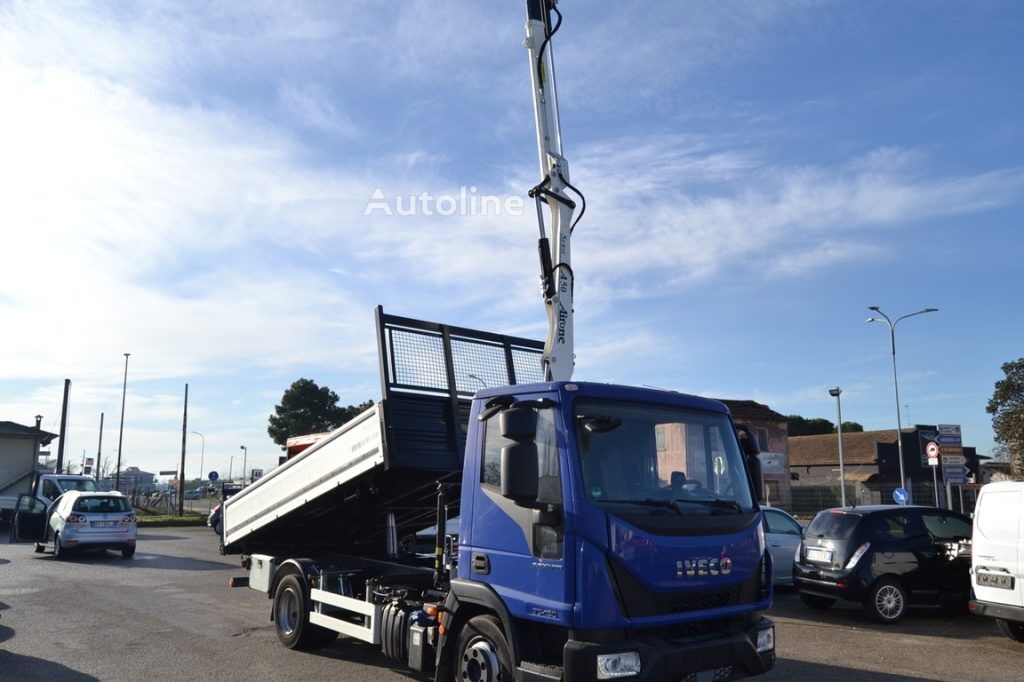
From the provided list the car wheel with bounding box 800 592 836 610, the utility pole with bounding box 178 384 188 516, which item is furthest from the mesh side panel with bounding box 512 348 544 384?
the utility pole with bounding box 178 384 188 516

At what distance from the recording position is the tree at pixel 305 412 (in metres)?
61.2

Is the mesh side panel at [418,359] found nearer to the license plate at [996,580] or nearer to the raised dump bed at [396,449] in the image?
the raised dump bed at [396,449]

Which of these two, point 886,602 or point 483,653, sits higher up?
point 483,653

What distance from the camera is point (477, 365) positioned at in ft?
25.7

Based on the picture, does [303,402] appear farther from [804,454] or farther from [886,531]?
[886,531]

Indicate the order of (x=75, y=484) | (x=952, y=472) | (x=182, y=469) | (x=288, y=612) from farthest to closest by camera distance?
(x=182, y=469), (x=75, y=484), (x=952, y=472), (x=288, y=612)

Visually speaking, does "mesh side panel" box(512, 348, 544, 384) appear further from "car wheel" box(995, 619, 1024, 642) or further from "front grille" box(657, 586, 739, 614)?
"car wheel" box(995, 619, 1024, 642)

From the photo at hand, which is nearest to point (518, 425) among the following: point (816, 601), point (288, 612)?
point (288, 612)

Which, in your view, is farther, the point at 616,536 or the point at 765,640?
the point at 765,640

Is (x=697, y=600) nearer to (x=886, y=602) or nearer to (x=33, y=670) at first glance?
(x=33, y=670)

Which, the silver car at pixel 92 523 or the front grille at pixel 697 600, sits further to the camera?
the silver car at pixel 92 523

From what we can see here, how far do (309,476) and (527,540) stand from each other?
360cm

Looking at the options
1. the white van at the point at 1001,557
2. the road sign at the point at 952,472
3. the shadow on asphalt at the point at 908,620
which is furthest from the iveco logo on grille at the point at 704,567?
the road sign at the point at 952,472

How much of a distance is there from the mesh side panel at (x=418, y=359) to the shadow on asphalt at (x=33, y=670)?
406 centimetres
